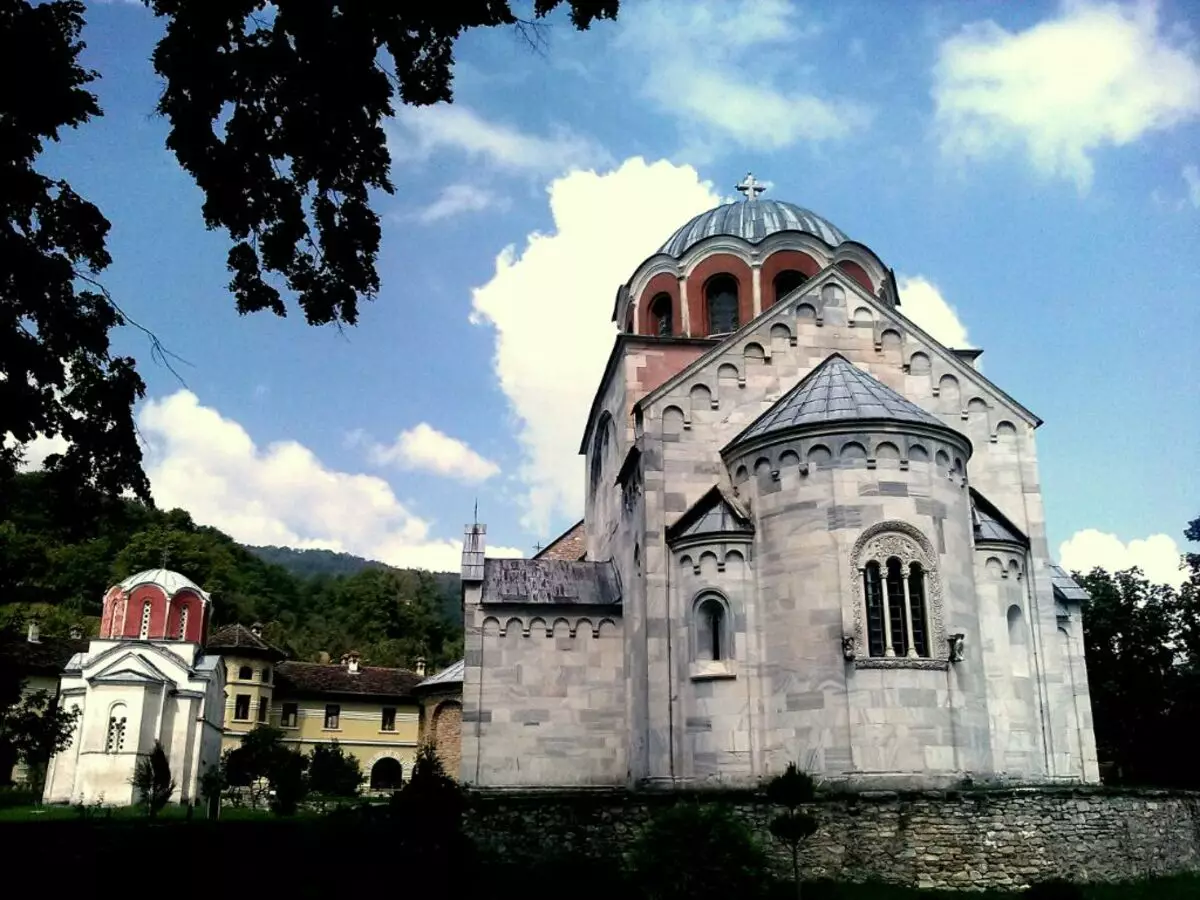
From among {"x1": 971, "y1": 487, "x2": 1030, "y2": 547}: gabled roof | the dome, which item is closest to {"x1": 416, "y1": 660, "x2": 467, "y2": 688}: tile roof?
the dome

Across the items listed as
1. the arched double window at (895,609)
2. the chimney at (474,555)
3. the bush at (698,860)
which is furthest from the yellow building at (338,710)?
the bush at (698,860)

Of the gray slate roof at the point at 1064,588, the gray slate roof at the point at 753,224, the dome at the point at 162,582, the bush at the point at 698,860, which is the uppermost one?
the gray slate roof at the point at 753,224

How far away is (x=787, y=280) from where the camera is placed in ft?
72.5

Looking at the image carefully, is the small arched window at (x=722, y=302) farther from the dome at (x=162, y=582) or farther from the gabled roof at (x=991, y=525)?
the dome at (x=162, y=582)

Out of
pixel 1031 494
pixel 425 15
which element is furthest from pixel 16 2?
pixel 1031 494

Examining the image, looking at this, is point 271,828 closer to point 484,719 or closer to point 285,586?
point 484,719

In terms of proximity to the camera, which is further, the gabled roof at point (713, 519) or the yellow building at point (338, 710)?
the yellow building at point (338, 710)

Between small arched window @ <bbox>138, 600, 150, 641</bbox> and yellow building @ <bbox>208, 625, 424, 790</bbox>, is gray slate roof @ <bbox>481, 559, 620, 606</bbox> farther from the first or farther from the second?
yellow building @ <bbox>208, 625, 424, 790</bbox>

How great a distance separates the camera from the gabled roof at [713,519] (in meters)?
16.8

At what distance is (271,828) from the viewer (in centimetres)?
1490

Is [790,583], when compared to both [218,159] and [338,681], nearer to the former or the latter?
[218,159]

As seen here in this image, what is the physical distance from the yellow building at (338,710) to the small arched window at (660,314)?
30630mm

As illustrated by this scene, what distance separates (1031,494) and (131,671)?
3157cm

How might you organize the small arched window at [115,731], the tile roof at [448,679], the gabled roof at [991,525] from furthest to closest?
the small arched window at [115,731] → the tile roof at [448,679] → the gabled roof at [991,525]
